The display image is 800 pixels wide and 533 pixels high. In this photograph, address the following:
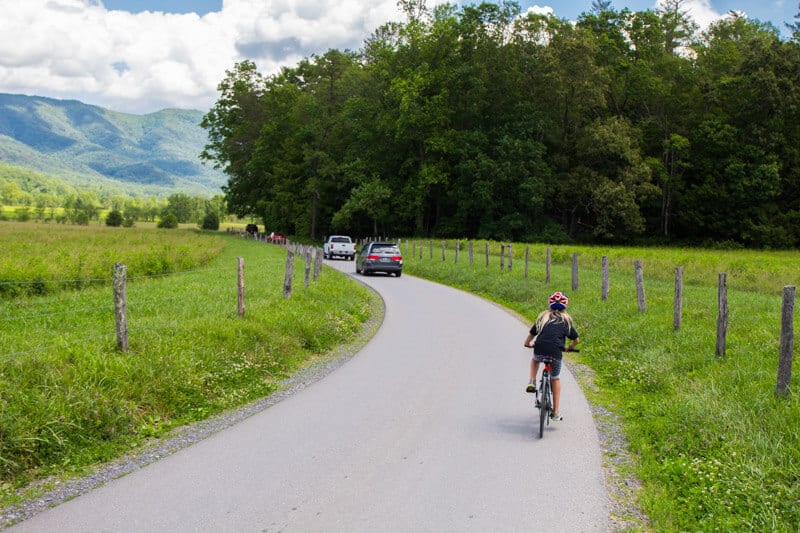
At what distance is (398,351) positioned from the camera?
38.5 feet

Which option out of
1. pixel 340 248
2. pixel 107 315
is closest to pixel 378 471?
→ pixel 107 315

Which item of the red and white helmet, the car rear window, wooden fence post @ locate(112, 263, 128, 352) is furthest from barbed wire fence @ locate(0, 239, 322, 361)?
the car rear window

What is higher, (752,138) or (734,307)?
(752,138)

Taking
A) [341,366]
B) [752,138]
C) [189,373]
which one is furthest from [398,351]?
[752,138]

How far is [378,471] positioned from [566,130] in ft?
196

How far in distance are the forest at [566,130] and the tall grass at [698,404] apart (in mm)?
40269

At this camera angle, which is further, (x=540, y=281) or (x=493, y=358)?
(x=540, y=281)

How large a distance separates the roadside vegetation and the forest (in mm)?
44190

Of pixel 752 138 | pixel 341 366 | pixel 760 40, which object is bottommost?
pixel 341 366

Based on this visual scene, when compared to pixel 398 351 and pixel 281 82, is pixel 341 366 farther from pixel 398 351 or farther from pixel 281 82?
pixel 281 82

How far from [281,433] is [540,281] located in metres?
17.5

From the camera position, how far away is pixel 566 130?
200 ft

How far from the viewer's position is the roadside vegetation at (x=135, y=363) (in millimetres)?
5965

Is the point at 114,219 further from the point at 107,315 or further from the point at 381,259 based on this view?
the point at 107,315
